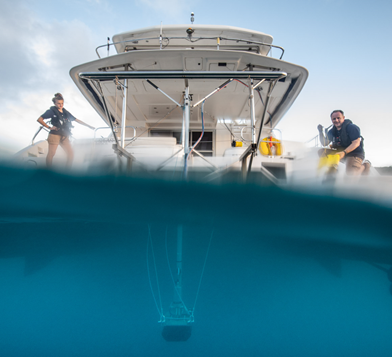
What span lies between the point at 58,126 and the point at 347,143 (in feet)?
15.0

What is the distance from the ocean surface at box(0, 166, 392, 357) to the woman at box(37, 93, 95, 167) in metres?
0.41

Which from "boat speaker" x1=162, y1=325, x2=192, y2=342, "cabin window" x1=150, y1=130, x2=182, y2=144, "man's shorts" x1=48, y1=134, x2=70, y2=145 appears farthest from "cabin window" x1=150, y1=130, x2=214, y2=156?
"boat speaker" x1=162, y1=325, x2=192, y2=342

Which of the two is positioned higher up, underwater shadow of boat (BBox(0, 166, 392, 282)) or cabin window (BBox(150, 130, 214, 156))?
cabin window (BBox(150, 130, 214, 156))

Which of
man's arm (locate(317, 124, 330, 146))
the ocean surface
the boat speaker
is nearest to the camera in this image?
man's arm (locate(317, 124, 330, 146))

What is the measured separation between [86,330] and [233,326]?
933 centimetres

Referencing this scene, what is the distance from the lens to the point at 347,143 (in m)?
3.37

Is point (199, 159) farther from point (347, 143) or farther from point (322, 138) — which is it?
point (347, 143)

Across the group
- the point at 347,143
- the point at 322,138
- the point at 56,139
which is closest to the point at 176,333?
the point at 56,139

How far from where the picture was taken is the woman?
3455mm

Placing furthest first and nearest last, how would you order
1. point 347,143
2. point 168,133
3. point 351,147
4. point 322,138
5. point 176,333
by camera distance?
point 176,333
point 168,133
point 322,138
point 347,143
point 351,147

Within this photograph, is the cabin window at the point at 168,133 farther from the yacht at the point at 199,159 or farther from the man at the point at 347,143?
the man at the point at 347,143

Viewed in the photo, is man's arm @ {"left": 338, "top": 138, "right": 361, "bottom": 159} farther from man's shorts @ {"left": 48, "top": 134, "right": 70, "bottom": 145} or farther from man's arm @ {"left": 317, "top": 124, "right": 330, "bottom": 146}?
man's shorts @ {"left": 48, "top": 134, "right": 70, "bottom": 145}

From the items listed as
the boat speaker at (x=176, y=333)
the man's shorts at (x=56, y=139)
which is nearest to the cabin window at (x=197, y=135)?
the man's shorts at (x=56, y=139)

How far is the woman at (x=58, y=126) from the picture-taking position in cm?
346
